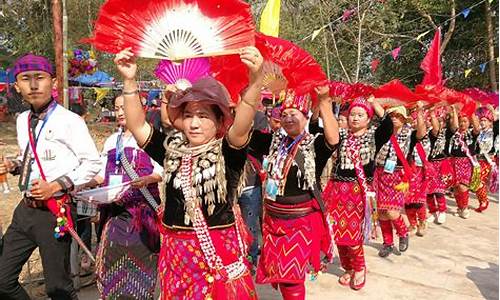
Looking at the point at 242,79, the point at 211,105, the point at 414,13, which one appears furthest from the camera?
the point at 414,13

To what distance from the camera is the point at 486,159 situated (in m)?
8.94

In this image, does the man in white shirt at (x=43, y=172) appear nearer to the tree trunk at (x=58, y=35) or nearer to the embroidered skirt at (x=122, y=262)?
the embroidered skirt at (x=122, y=262)

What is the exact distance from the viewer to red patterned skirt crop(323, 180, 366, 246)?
4.61 metres

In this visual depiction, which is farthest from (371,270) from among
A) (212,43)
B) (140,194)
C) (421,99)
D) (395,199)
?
(212,43)

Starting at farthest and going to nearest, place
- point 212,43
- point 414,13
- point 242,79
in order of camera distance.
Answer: point 414,13, point 242,79, point 212,43

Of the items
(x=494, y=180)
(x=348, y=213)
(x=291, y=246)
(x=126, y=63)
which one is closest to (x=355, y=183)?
(x=348, y=213)

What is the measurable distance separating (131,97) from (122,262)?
4.77ft

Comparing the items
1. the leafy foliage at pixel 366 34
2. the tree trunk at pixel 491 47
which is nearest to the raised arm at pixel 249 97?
the leafy foliage at pixel 366 34

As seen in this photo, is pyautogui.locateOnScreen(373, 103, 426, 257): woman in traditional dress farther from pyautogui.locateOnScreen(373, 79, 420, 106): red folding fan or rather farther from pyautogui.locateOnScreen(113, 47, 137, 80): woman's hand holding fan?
pyautogui.locateOnScreen(113, 47, 137, 80): woman's hand holding fan

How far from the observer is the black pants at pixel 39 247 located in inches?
124

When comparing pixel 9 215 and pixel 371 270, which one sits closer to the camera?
pixel 371 270

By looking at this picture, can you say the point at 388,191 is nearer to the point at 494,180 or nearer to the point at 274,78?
the point at 274,78

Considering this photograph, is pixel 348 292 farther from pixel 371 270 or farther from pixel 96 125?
pixel 96 125

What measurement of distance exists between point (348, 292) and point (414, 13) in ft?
52.3
